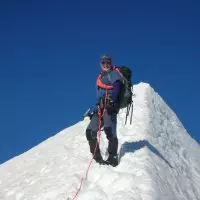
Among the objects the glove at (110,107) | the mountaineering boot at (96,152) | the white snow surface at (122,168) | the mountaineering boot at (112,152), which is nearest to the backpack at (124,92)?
the glove at (110,107)

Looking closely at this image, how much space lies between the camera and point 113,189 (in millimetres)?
10352

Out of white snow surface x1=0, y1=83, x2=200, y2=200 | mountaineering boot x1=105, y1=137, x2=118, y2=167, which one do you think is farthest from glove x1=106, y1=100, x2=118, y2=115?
white snow surface x1=0, y1=83, x2=200, y2=200

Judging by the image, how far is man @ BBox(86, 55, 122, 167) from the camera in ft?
39.1

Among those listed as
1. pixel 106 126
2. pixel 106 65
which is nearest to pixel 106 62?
pixel 106 65

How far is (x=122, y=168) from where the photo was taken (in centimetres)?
1175

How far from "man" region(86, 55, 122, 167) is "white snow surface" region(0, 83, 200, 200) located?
395 millimetres

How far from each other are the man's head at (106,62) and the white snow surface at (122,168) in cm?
248

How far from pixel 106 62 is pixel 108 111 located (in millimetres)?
1362

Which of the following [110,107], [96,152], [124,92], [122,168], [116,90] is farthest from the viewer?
[124,92]

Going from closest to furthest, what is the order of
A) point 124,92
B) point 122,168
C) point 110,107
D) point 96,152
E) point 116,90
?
point 122,168, point 110,107, point 116,90, point 96,152, point 124,92

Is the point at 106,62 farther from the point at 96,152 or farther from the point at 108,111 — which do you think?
the point at 96,152

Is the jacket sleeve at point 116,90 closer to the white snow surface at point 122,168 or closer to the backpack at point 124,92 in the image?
the backpack at point 124,92

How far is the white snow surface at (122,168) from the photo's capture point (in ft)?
34.6

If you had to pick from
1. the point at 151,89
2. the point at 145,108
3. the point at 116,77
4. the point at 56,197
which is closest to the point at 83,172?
the point at 56,197
